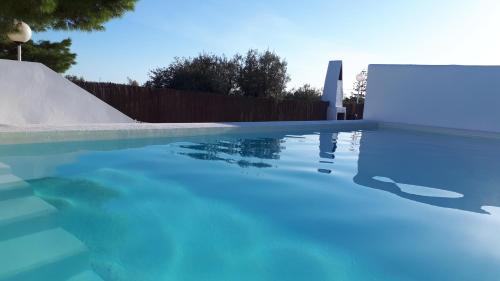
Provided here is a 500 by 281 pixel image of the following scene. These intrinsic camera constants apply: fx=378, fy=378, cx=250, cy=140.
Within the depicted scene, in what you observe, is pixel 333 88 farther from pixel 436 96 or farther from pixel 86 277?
pixel 86 277

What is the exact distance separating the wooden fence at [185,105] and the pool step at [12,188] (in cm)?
748

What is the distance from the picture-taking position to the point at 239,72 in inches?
815

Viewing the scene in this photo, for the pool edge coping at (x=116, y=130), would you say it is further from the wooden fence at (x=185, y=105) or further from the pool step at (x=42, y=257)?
the pool step at (x=42, y=257)

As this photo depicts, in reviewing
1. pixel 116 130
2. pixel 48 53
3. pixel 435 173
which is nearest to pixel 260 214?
pixel 435 173

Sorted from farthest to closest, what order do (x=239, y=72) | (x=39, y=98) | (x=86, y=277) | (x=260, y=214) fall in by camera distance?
(x=239, y=72) < (x=39, y=98) < (x=260, y=214) < (x=86, y=277)

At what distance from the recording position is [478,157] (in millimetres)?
8352

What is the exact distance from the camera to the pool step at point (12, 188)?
3.09 m

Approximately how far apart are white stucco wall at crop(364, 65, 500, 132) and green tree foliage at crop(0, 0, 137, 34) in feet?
40.4

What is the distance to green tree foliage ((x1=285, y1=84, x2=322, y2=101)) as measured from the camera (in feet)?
83.3

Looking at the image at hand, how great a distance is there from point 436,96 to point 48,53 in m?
14.5

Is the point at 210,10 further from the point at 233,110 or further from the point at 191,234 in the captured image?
the point at 191,234

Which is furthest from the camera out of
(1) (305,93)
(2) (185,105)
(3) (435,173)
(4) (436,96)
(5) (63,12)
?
(1) (305,93)

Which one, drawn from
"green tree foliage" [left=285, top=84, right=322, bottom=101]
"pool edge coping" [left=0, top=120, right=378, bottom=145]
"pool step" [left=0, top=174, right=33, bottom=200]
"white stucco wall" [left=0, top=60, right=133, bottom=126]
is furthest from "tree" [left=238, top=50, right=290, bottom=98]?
"pool step" [left=0, top=174, right=33, bottom=200]

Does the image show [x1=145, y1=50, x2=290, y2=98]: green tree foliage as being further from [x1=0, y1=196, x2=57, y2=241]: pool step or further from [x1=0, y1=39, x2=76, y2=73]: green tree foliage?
[x1=0, y1=196, x2=57, y2=241]: pool step
